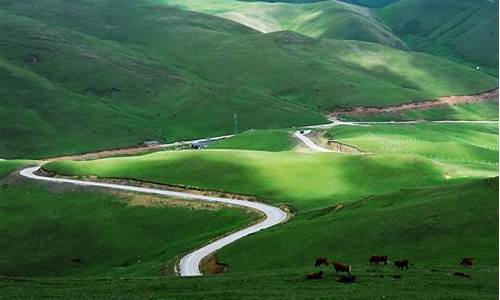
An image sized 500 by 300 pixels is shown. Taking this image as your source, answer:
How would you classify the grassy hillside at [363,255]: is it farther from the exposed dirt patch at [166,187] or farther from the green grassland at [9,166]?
the green grassland at [9,166]

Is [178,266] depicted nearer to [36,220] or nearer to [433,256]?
[433,256]

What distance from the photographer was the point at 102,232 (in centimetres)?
8881

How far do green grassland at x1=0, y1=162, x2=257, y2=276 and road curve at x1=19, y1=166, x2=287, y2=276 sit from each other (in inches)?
89.1

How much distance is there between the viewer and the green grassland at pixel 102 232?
77.2 m

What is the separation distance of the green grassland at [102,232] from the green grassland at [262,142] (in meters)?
61.3

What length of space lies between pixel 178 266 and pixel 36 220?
1609 inches

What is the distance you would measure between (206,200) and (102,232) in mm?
14291

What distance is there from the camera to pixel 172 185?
104 meters

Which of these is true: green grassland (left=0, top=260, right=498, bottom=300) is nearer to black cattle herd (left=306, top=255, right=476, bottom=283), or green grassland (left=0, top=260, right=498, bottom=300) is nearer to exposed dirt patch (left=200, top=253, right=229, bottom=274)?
black cattle herd (left=306, top=255, right=476, bottom=283)

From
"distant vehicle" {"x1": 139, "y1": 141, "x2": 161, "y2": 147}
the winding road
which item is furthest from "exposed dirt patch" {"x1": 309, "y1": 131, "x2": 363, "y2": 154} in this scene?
the winding road

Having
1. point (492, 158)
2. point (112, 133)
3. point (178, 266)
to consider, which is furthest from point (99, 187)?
point (112, 133)

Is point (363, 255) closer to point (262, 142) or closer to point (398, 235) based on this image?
point (398, 235)

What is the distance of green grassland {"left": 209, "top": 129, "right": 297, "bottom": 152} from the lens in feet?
522

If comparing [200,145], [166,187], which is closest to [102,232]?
[166,187]
